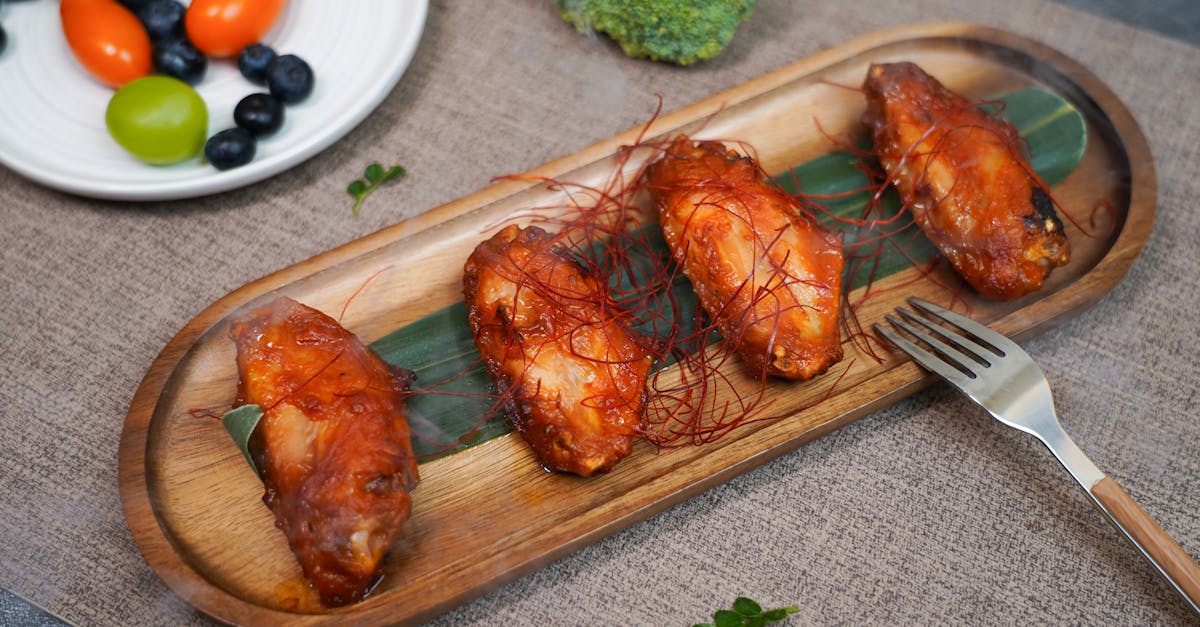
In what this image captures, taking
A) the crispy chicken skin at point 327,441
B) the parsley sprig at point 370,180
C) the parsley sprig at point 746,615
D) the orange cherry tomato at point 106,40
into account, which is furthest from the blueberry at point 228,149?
the parsley sprig at point 746,615

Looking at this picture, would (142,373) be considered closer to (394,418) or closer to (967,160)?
(394,418)

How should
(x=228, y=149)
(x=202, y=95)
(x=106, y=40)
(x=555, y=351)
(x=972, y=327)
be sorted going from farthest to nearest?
(x=202, y=95)
(x=106, y=40)
(x=228, y=149)
(x=972, y=327)
(x=555, y=351)

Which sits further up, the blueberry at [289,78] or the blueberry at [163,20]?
the blueberry at [163,20]

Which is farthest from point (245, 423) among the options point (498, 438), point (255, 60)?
point (255, 60)

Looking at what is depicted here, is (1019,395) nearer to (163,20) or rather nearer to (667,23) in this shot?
(667,23)

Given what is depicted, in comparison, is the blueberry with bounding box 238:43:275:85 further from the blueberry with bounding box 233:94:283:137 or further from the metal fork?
the metal fork

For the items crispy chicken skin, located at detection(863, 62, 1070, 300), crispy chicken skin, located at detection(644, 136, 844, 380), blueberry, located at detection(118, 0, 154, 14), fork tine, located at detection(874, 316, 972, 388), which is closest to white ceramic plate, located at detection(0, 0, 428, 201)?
blueberry, located at detection(118, 0, 154, 14)

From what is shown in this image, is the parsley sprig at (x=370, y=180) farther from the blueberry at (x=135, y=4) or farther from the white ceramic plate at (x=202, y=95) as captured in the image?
the blueberry at (x=135, y=4)
